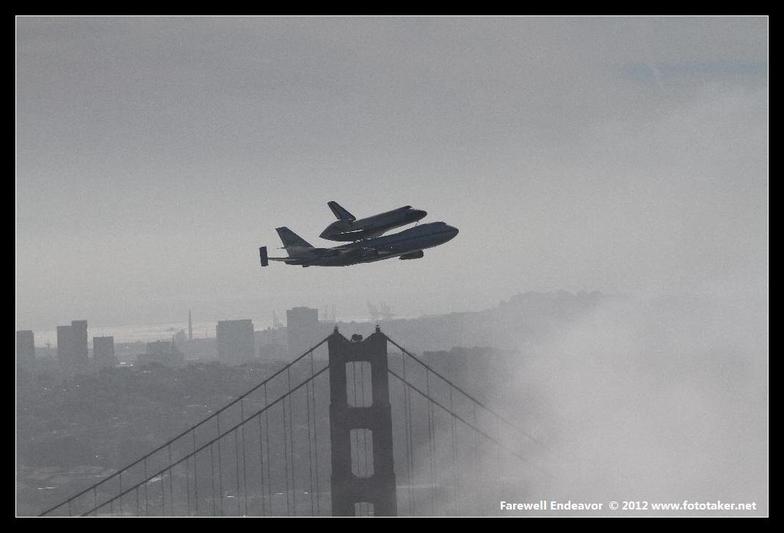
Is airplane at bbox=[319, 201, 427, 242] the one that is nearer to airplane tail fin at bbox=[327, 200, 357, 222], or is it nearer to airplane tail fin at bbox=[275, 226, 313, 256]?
airplane tail fin at bbox=[327, 200, 357, 222]

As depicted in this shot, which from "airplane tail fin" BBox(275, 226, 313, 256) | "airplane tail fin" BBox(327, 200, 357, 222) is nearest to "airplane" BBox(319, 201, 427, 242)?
"airplane tail fin" BBox(327, 200, 357, 222)

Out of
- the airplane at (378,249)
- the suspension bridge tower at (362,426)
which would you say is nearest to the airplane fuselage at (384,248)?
the airplane at (378,249)

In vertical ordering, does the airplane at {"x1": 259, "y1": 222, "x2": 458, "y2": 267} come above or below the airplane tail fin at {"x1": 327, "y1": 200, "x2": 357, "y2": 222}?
below

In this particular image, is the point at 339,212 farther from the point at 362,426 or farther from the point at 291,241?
the point at 362,426

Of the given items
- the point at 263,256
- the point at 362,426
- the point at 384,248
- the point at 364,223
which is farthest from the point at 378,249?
the point at 362,426
